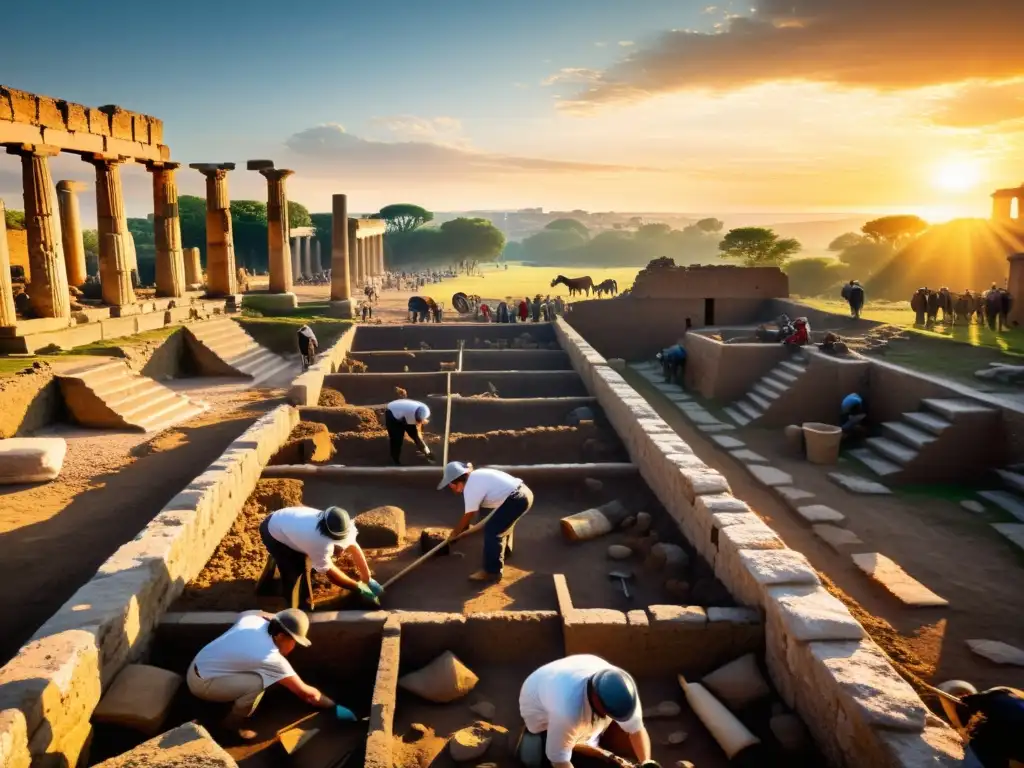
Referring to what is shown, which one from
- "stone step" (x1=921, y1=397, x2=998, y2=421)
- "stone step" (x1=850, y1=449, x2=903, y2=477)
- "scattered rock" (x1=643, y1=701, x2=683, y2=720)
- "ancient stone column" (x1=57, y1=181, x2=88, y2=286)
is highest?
"ancient stone column" (x1=57, y1=181, x2=88, y2=286)

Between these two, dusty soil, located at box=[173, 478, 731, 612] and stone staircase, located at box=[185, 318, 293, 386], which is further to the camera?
stone staircase, located at box=[185, 318, 293, 386]

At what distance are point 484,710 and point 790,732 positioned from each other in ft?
6.85

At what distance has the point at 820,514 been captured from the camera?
29.8ft

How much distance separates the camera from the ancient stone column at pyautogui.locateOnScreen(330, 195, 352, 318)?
2522 centimetres

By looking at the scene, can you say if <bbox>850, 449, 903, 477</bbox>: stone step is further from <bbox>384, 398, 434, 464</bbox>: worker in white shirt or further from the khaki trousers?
the khaki trousers


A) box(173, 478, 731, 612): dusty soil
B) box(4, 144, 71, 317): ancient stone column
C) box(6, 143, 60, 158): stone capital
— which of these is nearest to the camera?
box(173, 478, 731, 612): dusty soil

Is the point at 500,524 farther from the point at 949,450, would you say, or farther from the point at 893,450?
the point at 949,450

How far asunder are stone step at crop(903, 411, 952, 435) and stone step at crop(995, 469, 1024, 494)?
0.92 metres

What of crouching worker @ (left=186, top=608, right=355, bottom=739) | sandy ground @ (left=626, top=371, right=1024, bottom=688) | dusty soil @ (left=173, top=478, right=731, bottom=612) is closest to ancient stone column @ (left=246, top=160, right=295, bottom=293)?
dusty soil @ (left=173, top=478, right=731, bottom=612)

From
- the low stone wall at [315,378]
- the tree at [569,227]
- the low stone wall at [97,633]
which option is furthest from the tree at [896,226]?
the tree at [569,227]

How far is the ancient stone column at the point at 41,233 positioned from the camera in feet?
49.4

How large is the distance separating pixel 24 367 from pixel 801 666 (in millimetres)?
13067

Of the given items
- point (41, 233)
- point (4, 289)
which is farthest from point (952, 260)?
point (4, 289)

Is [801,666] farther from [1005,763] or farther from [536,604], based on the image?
[536,604]
